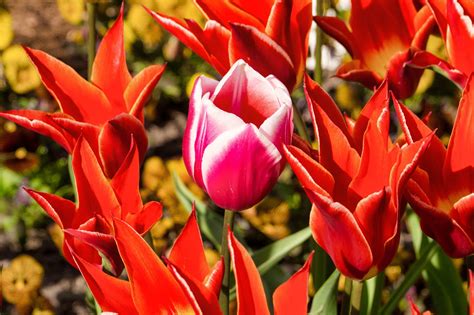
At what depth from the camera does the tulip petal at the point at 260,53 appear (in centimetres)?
90

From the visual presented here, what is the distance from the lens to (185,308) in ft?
2.27

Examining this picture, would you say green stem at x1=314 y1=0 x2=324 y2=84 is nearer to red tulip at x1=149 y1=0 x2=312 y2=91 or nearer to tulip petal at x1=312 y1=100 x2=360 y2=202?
red tulip at x1=149 y1=0 x2=312 y2=91

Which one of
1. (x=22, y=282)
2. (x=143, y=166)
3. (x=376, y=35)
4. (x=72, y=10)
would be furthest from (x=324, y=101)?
(x=72, y=10)

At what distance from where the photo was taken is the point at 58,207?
84cm

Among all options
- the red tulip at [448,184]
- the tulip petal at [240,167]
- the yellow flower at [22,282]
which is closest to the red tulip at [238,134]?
the tulip petal at [240,167]

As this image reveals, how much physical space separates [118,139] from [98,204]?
6 centimetres

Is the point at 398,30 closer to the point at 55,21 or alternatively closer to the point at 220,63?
the point at 220,63

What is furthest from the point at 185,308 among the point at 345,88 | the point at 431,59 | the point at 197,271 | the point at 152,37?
the point at 152,37

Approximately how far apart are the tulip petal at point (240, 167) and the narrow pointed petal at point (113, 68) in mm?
188

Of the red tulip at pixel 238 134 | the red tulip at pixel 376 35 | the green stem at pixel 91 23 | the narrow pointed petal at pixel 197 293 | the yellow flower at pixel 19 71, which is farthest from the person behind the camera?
the yellow flower at pixel 19 71

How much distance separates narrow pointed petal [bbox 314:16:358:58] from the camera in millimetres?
1046

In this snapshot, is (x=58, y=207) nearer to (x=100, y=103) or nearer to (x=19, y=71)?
(x=100, y=103)

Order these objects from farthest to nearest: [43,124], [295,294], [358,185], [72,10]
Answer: [72,10] < [43,124] < [358,185] < [295,294]

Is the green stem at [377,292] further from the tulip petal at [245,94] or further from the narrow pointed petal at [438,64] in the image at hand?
the tulip petal at [245,94]
